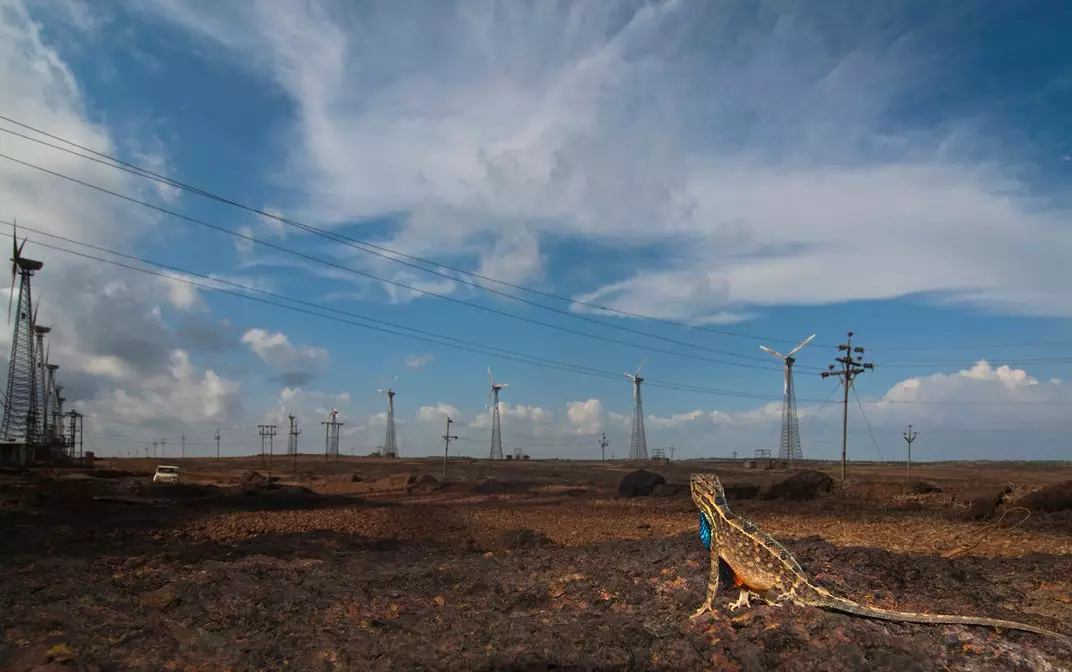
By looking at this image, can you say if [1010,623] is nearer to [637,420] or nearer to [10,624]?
[10,624]

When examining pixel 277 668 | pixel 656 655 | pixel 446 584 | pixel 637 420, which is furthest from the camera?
pixel 637 420

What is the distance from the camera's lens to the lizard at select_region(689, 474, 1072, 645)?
8.38 metres

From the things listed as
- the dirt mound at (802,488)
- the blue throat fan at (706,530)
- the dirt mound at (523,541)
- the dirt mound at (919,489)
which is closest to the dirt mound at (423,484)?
the dirt mound at (802,488)

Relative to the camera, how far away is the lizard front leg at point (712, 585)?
971 cm

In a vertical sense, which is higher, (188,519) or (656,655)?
(656,655)

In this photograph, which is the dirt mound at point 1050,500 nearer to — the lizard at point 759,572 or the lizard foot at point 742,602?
the lizard at point 759,572

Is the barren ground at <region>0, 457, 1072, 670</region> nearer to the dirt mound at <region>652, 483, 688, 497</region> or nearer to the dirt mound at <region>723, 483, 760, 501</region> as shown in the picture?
the dirt mound at <region>723, 483, 760, 501</region>

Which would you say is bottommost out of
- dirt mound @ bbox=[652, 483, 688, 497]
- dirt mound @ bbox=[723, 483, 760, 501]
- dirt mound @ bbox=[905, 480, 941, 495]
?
dirt mound @ bbox=[652, 483, 688, 497]

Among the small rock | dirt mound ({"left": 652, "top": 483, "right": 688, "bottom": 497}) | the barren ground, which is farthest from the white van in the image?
the small rock

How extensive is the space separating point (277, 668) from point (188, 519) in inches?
1012

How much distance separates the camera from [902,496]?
37750mm

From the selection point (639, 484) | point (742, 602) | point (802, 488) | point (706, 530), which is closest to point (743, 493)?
point (802, 488)

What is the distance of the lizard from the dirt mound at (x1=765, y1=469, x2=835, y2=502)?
106 feet

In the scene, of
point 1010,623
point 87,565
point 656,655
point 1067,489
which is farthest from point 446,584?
point 1067,489
